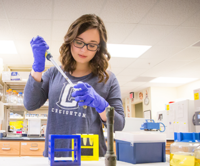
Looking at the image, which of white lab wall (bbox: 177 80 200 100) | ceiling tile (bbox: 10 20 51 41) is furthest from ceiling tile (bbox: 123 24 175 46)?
white lab wall (bbox: 177 80 200 100)

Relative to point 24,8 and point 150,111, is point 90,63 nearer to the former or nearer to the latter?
point 24,8

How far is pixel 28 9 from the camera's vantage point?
282cm

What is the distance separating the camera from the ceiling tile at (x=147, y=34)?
131 inches

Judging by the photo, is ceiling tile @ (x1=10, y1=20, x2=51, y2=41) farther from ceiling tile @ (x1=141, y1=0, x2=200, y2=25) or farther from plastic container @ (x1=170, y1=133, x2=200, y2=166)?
plastic container @ (x1=170, y1=133, x2=200, y2=166)

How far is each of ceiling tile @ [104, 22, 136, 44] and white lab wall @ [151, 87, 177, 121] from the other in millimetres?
4406

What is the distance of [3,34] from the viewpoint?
351cm

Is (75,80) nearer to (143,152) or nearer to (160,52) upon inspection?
(143,152)

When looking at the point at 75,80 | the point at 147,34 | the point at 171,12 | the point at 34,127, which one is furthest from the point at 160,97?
the point at 75,80

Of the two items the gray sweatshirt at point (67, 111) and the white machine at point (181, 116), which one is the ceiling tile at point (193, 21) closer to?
the white machine at point (181, 116)

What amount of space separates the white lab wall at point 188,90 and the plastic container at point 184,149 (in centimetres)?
644

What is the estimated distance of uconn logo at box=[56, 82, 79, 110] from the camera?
1115mm

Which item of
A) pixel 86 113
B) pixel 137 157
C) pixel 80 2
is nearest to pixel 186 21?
pixel 80 2

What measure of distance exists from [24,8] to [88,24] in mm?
1983

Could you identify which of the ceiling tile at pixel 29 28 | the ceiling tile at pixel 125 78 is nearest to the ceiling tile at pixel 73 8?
the ceiling tile at pixel 29 28
